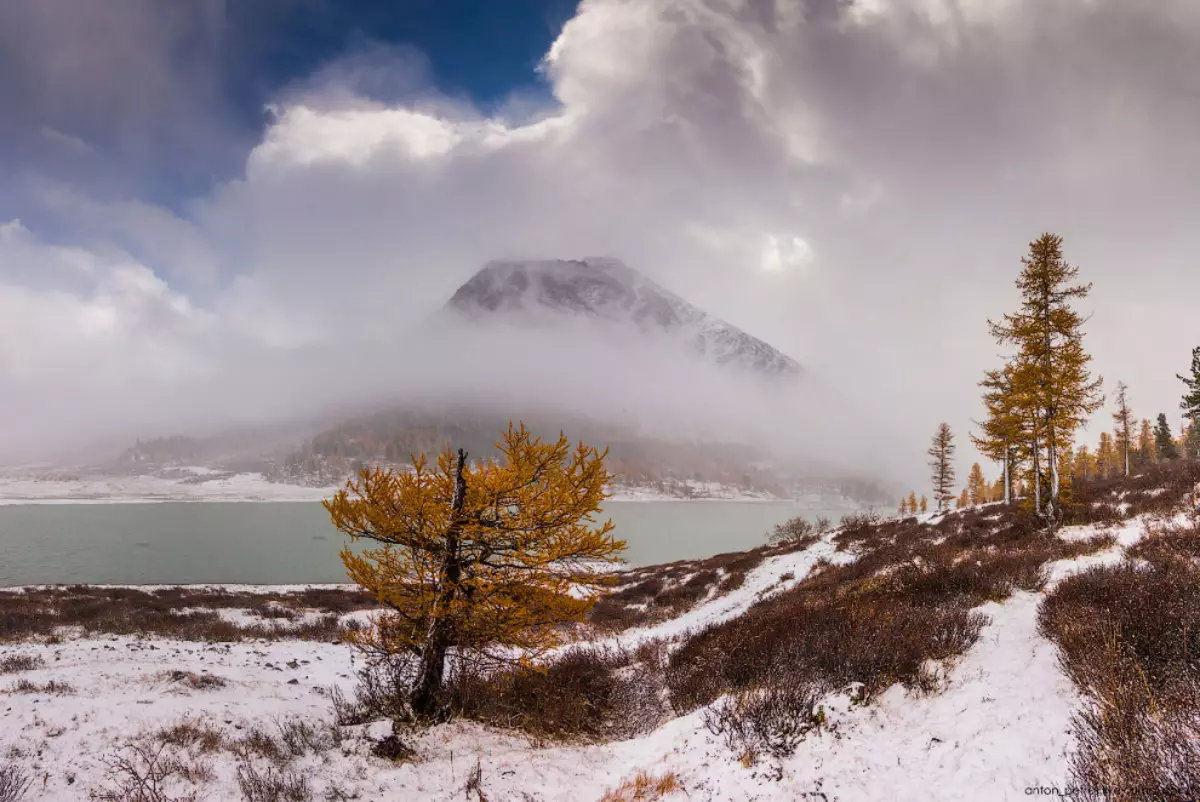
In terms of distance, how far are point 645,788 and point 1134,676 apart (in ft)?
18.4

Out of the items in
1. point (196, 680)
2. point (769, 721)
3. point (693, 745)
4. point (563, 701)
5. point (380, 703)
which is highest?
point (769, 721)

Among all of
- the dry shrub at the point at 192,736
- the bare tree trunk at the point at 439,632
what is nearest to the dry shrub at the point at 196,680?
the dry shrub at the point at 192,736

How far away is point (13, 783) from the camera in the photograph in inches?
232

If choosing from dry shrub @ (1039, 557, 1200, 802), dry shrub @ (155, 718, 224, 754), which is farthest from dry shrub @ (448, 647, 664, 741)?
dry shrub @ (1039, 557, 1200, 802)

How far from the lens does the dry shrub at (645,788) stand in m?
6.18

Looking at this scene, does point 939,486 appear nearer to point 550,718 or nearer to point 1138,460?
point 1138,460

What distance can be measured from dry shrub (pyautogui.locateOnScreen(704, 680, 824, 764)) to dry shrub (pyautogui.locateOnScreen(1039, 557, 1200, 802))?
2722 millimetres

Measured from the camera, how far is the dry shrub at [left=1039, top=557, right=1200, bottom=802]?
3.82 metres

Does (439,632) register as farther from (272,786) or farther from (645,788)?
(645,788)

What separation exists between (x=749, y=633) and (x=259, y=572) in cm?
5940

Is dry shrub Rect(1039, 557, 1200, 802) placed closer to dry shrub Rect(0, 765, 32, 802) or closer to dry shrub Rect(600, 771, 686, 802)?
dry shrub Rect(600, 771, 686, 802)

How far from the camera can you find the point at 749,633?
1077 centimetres

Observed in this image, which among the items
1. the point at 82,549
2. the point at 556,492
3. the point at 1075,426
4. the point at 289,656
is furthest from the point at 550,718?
the point at 82,549

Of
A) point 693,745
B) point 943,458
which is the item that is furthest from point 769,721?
point 943,458
